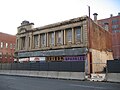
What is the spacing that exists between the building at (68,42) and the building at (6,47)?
24512 mm

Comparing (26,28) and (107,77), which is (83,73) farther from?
(26,28)

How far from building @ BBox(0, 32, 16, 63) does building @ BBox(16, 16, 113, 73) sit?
24.5 m

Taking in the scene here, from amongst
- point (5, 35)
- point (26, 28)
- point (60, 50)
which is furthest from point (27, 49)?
point (5, 35)

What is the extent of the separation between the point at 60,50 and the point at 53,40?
3.90 m

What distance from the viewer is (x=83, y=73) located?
2273 centimetres

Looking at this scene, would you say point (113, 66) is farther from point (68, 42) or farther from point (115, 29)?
point (115, 29)

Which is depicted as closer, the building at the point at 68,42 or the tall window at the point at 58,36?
the building at the point at 68,42

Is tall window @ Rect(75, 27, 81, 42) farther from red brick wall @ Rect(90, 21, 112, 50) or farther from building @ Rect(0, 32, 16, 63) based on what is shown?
building @ Rect(0, 32, 16, 63)

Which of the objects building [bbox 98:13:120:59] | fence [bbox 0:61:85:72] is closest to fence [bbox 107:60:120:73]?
fence [bbox 0:61:85:72]

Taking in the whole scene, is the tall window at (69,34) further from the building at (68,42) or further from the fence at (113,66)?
the fence at (113,66)

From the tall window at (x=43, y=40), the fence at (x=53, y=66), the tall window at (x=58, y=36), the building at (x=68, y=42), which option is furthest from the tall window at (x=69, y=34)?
the fence at (x=53, y=66)

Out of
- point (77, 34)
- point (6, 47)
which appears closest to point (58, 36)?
point (77, 34)

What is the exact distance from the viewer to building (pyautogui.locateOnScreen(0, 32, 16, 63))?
66.1 metres

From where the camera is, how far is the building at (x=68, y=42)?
2992 cm
